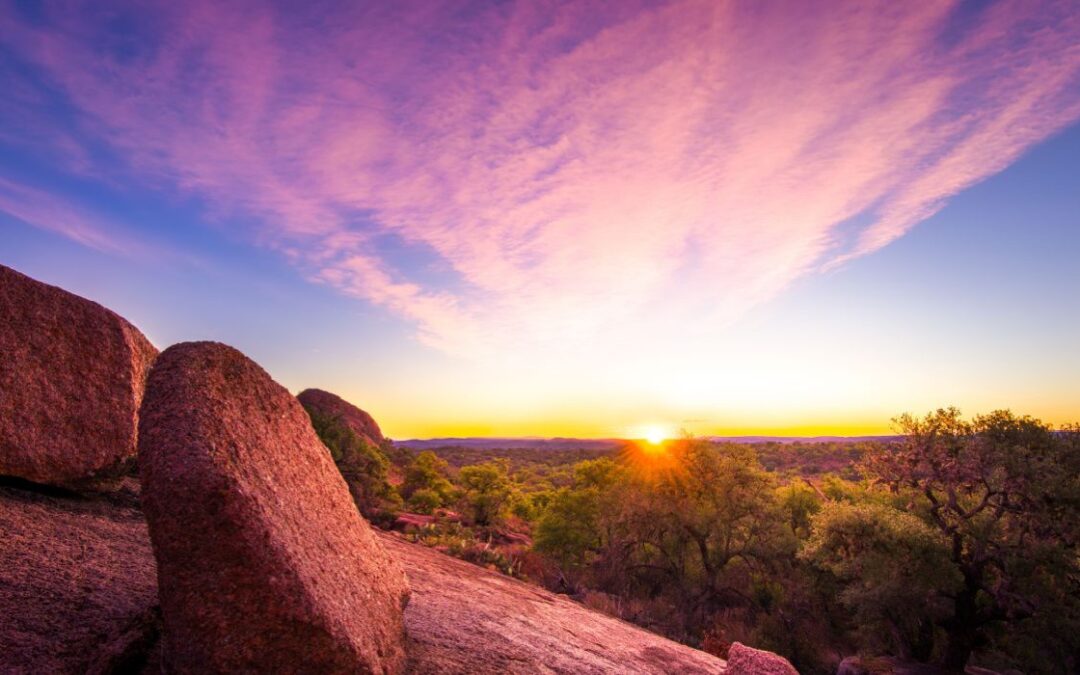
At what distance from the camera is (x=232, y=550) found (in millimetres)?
3984

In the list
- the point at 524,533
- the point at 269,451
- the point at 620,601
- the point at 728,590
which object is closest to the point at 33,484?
the point at 269,451

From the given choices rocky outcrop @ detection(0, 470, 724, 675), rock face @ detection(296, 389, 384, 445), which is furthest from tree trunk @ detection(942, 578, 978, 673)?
rock face @ detection(296, 389, 384, 445)

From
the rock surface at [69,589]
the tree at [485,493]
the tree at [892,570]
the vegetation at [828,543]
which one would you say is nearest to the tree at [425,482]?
the tree at [485,493]

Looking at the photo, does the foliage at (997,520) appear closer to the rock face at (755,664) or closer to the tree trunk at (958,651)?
the tree trunk at (958,651)

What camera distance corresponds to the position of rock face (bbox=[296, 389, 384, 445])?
63.8 metres

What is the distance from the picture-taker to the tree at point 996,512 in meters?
16.2

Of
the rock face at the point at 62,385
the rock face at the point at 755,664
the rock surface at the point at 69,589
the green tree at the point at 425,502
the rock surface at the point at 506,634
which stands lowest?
the green tree at the point at 425,502

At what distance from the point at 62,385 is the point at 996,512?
78.3ft

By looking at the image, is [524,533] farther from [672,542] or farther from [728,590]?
[728,590]

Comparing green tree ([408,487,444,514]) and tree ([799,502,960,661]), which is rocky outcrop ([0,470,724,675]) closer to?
tree ([799,502,960,661])

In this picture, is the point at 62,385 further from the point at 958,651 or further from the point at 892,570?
the point at 958,651

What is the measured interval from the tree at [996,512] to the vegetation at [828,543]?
0.17 ft

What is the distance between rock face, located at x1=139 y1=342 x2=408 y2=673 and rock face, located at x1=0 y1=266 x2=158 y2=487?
7.15 feet

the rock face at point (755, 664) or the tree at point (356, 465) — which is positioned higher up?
the tree at point (356, 465)
